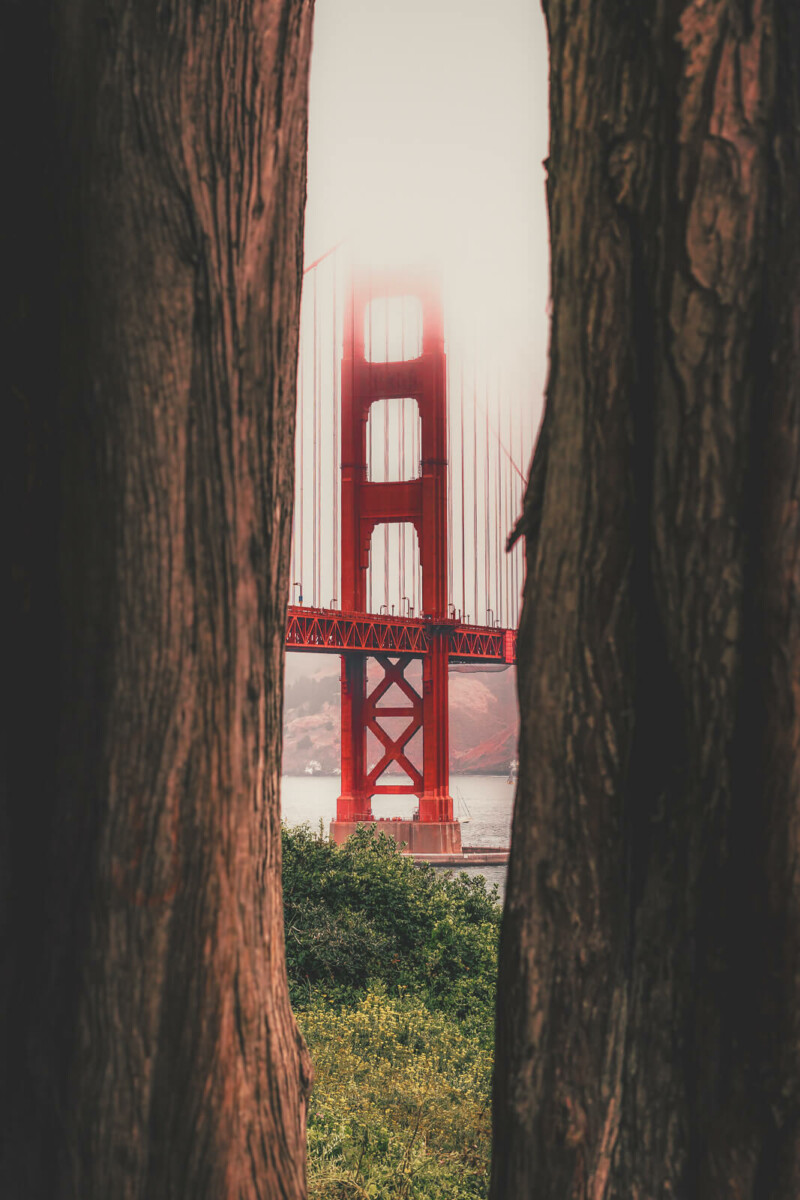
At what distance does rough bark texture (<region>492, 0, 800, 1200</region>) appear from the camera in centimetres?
92

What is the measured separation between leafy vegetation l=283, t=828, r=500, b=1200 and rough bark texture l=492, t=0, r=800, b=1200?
6.32 feet

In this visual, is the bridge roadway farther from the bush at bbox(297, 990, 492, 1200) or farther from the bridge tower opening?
the bush at bbox(297, 990, 492, 1200)

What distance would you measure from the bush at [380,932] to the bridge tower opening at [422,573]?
1658 centimetres

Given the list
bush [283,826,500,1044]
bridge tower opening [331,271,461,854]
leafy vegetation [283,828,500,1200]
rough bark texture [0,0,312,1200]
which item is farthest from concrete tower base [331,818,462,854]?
rough bark texture [0,0,312,1200]

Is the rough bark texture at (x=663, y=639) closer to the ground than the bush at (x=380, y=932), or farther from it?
farther from it

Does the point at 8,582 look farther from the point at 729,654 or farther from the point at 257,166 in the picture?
the point at 729,654

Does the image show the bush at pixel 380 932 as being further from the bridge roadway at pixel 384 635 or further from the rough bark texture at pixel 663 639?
the bridge roadway at pixel 384 635

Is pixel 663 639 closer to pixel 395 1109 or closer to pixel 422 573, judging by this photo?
pixel 395 1109

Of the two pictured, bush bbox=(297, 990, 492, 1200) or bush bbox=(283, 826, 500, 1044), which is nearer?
bush bbox=(297, 990, 492, 1200)

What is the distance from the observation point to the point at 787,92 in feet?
3.00

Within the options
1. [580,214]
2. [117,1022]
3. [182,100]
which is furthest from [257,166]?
[117,1022]

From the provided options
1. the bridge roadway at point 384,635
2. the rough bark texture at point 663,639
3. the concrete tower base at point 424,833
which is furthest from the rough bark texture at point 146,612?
the concrete tower base at point 424,833

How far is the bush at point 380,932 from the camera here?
6094 millimetres

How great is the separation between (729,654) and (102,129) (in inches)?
30.2
